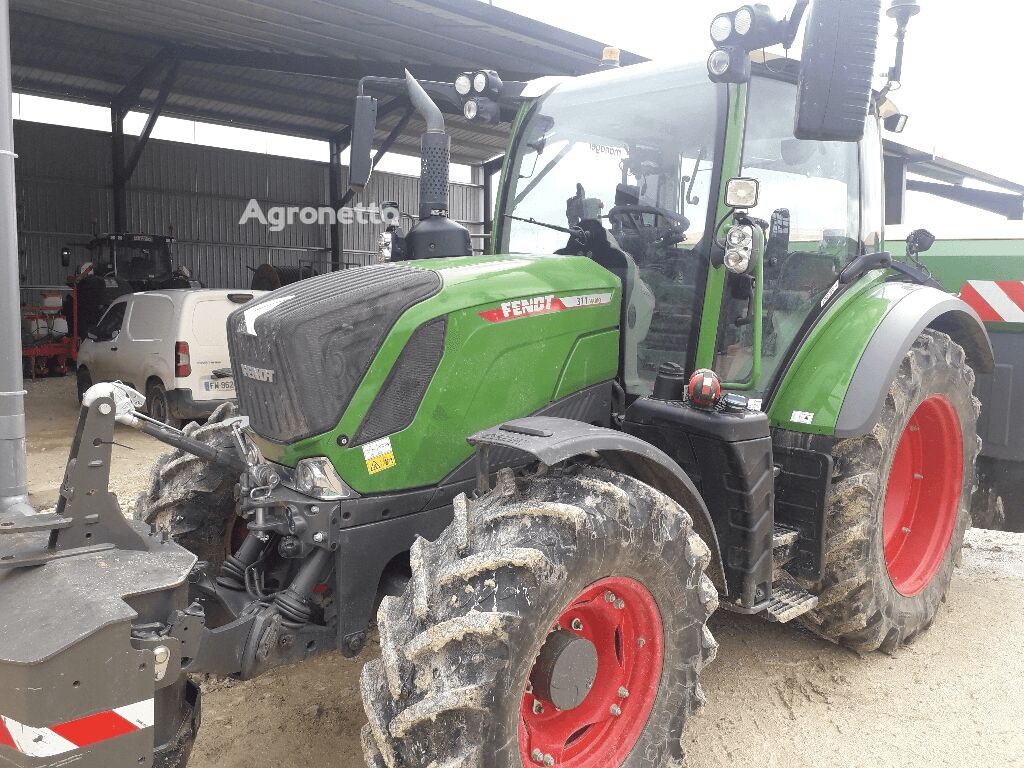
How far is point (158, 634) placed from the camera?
7.07ft

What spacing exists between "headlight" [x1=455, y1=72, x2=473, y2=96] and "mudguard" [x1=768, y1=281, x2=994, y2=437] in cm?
178

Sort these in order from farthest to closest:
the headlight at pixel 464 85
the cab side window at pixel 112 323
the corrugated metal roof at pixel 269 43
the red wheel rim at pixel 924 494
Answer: the corrugated metal roof at pixel 269 43 → the cab side window at pixel 112 323 → the red wheel rim at pixel 924 494 → the headlight at pixel 464 85

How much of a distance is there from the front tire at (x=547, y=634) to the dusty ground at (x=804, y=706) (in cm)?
58

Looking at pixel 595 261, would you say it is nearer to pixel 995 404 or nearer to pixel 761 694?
pixel 761 694

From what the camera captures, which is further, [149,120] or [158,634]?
[149,120]

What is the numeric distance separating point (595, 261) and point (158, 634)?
2.07 meters

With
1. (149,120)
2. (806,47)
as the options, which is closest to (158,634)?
(806,47)

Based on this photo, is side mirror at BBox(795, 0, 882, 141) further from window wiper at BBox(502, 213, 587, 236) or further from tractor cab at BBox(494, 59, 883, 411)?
window wiper at BBox(502, 213, 587, 236)

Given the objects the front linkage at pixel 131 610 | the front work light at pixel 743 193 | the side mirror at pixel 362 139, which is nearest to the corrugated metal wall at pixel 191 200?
the side mirror at pixel 362 139

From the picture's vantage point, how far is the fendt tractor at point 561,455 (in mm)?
2156

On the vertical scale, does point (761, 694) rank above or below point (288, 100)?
A: below

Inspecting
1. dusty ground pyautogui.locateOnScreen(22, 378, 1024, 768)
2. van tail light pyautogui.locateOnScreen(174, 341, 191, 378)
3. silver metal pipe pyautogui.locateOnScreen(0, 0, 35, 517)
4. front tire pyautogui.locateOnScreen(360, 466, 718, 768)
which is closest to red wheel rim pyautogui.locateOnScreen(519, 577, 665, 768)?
front tire pyautogui.locateOnScreen(360, 466, 718, 768)

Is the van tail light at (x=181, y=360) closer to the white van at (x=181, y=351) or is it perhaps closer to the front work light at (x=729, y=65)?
the white van at (x=181, y=351)

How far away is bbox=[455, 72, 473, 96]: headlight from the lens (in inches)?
145
